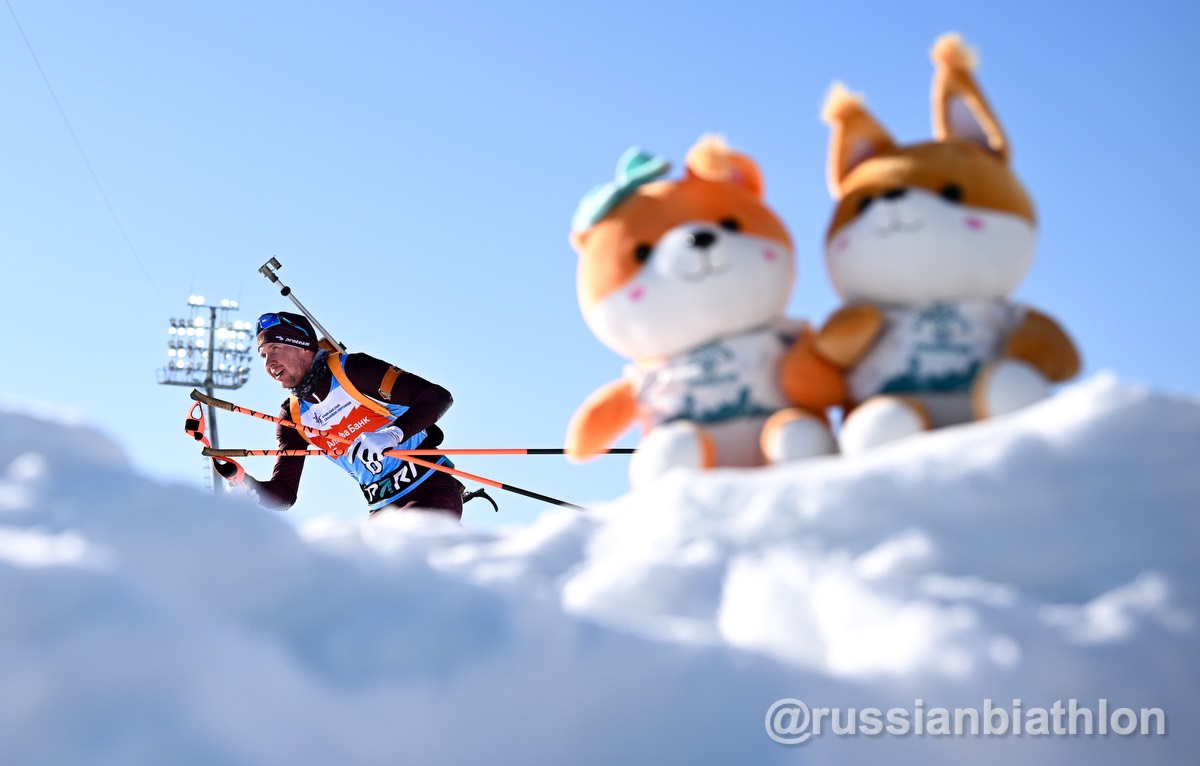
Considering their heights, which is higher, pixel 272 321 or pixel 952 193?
pixel 272 321

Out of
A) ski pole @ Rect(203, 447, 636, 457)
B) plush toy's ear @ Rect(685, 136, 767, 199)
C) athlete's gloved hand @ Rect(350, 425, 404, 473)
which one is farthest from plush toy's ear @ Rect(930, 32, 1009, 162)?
athlete's gloved hand @ Rect(350, 425, 404, 473)

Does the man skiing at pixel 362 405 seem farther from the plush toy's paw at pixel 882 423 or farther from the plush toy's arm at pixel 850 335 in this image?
the plush toy's paw at pixel 882 423

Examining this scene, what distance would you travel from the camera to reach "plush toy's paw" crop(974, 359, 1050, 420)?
7.60 ft

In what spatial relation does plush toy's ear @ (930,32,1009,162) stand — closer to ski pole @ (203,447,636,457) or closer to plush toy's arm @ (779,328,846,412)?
plush toy's arm @ (779,328,846,412)

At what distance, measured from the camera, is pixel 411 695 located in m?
1.36

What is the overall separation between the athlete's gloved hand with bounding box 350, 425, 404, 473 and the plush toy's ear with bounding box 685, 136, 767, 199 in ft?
5.96

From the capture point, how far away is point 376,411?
4141mm

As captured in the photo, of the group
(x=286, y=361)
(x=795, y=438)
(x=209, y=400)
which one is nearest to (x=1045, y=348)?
(x=795, y=438)

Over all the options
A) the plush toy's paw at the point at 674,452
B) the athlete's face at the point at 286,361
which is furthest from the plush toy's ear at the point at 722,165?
the athlete's face at the point at 286,361

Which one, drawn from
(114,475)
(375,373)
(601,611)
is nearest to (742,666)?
(601,611)

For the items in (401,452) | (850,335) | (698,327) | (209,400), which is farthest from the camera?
(209,400)

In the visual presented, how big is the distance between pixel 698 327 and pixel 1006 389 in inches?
27.1

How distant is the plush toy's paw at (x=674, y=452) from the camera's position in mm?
2500

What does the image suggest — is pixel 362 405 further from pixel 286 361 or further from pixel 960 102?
pixel 960 102
